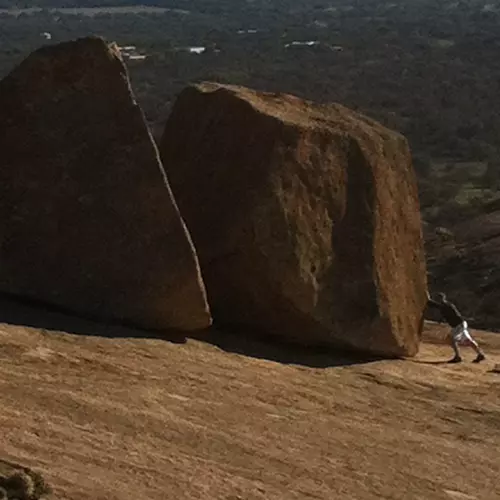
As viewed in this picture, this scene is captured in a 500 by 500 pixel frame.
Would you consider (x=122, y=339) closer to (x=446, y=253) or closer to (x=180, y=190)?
(x=180, y=190)

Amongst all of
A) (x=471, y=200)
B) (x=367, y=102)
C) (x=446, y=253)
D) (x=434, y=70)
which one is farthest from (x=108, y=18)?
(x=446, y=253)

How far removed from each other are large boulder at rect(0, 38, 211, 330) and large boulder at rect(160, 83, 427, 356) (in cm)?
92

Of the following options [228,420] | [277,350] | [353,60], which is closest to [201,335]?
[277,350]

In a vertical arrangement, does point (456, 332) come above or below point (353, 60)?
above

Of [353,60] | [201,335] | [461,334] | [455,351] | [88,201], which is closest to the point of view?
[88,201]

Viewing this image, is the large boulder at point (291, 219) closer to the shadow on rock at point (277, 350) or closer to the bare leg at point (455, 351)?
the shadow on rock at point (277, 350)

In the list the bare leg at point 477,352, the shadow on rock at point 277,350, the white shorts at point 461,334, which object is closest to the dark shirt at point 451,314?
the white shorts at point 461,334

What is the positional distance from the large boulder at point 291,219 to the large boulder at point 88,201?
3.03 ft

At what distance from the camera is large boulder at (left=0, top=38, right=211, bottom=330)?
1180 centimetres

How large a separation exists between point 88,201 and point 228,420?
3206 millimetres

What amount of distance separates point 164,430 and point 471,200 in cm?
3561

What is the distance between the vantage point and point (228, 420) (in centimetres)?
981

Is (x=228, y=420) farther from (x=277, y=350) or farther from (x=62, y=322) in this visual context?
(x=277, y=350)

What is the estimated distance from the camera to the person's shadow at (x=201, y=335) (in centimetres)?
1130
